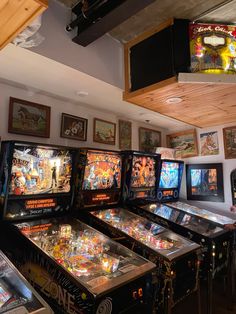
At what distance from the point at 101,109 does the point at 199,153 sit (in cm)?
187

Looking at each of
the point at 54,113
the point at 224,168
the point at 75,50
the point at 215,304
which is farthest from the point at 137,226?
the point at 224,168

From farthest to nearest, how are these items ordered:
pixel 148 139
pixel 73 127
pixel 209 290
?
pixel 148 139, pixel 73 127, pixel 209 290

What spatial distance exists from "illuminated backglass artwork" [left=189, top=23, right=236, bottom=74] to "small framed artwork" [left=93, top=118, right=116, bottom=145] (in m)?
1.52

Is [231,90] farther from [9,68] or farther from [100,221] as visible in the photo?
[9,68]

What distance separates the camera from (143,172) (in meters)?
3.12

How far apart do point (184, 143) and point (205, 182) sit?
0.79 metres

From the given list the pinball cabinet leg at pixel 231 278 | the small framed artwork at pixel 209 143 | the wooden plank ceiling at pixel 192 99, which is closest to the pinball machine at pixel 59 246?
the wooden plank ceiling at pixel 192 99

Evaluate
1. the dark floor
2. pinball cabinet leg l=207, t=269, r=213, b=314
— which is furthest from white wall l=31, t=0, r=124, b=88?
the dark floor

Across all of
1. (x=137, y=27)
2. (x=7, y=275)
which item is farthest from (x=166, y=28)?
(x=7, y=275)

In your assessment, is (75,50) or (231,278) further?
(231,278)

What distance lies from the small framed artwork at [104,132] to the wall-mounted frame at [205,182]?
156cm

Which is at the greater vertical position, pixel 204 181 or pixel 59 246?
pixel 204 181

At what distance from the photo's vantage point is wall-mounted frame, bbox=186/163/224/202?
12.3 ft

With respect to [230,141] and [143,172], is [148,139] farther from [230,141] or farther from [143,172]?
[230,141]
